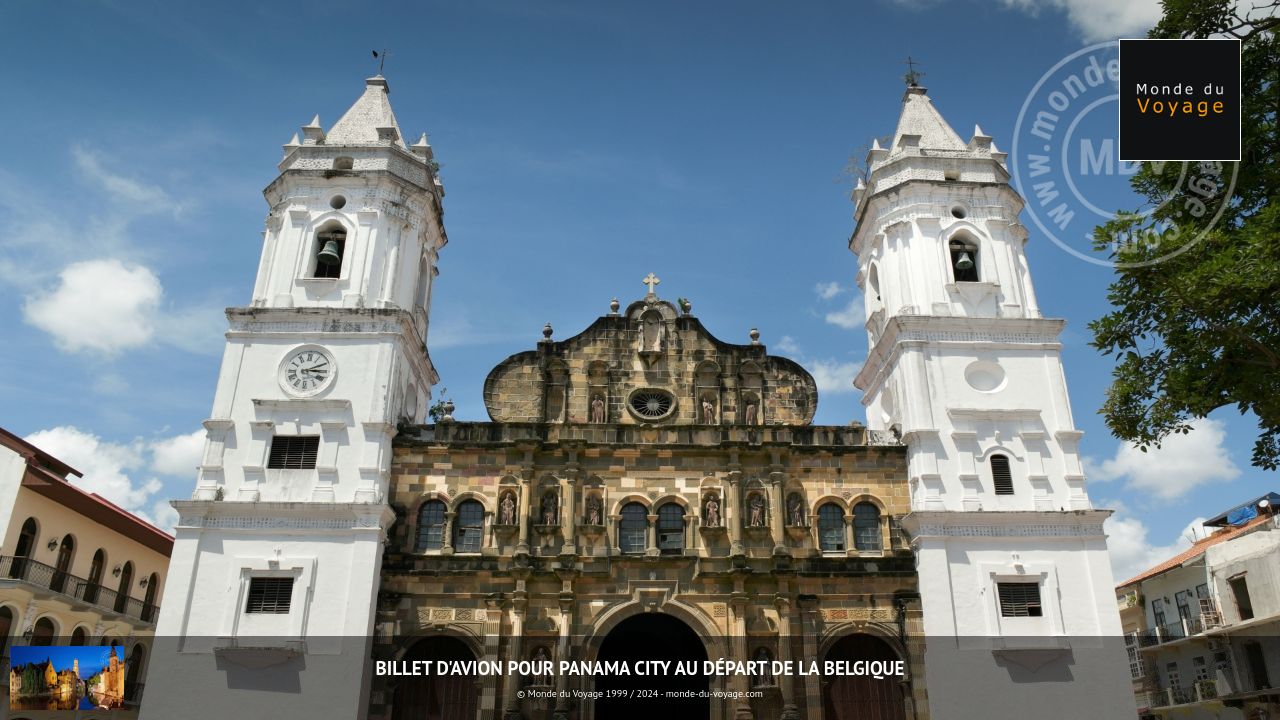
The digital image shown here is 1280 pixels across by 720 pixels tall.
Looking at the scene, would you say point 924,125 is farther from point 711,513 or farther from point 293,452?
point 293,452

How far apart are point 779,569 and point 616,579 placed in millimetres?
4122

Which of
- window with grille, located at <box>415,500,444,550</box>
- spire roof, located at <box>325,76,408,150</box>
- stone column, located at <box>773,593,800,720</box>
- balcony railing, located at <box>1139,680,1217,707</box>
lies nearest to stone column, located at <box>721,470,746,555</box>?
stone column, located at <box>773,593,800,720</box>

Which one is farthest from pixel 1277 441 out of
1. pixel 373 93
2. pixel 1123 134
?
pixel 373 93

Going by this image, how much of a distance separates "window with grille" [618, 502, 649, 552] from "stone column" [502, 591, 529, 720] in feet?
9.72

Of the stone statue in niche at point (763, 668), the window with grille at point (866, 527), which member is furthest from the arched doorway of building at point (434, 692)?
the window with grille at point (866, 527)

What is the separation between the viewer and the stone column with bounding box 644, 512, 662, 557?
2477 cm

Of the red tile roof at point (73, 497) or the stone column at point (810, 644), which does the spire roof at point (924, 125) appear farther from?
the red tile roof at point (73, 497)

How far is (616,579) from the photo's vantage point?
966 inches

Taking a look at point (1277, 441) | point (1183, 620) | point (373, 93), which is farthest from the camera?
point (1183, 620)

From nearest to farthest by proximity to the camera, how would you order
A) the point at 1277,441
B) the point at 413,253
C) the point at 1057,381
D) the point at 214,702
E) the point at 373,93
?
the point at 1277,441 → the point at 214,702 → the point at 1057,381 → the point at 413,253 → the point at 373,93

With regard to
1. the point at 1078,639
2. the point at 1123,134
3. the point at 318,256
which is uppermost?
the point at 318,256

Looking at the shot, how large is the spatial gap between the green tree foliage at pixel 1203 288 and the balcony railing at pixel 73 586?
1043 inches

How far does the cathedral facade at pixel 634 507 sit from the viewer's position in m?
23.0

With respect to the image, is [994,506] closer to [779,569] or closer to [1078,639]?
[1078,639]
